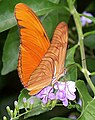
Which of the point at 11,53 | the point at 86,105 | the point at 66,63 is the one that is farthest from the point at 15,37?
the point at 86,105

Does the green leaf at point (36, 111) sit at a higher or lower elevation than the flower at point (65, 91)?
lower

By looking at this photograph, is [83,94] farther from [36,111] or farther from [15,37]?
[15,37]

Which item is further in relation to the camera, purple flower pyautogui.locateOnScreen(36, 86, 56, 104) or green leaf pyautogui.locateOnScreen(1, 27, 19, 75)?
green leaf pyautogui.locateOnScreen(1, 27, 19, 75)

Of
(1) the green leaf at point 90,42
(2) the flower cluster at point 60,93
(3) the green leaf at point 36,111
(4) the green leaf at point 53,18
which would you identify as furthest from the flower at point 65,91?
(1) the green leaf at point 90,42

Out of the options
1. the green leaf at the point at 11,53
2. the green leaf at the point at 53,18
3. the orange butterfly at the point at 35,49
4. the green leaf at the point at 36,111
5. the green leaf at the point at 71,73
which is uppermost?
the orange butterfly at the point at 35,49

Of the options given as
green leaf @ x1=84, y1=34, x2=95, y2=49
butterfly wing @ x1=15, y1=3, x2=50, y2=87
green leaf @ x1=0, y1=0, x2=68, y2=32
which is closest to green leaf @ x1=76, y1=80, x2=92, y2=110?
butterfly wing @ x1=15, y1=3, x2=50, y2=87

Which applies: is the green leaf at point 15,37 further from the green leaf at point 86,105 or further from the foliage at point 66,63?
the green leaf at point 86,105

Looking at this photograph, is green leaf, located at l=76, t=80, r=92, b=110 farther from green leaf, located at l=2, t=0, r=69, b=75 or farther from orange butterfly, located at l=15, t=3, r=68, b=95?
green leaf, located at l=2, t=0, r=69, b=75
